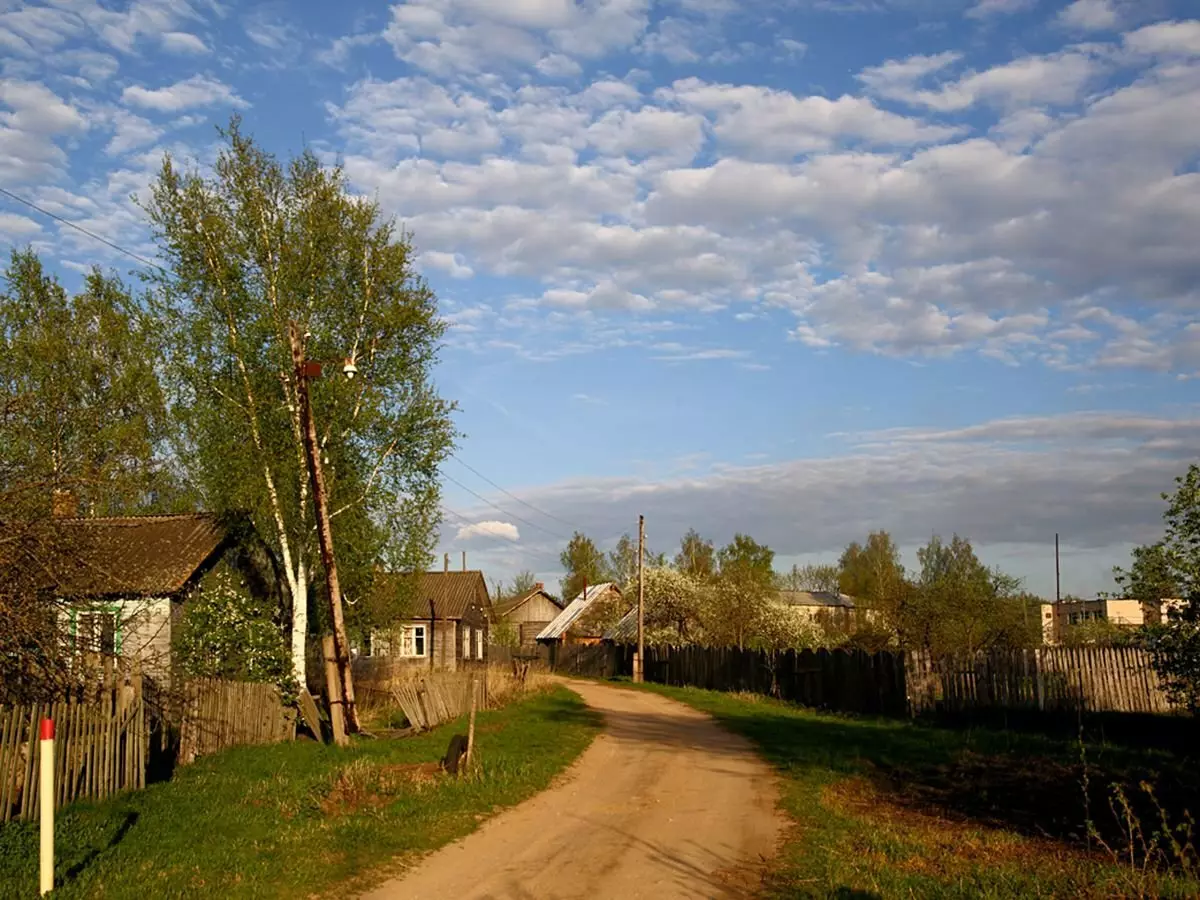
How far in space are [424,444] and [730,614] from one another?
1191 inches

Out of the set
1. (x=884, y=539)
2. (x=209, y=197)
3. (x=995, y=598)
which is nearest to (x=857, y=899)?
(x=209, y=197)

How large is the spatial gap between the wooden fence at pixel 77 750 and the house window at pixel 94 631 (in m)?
0.73

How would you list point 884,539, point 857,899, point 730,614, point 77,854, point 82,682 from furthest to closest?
point 884,539 < point 730,614 < point 82,682 < point 77,854 < point 857,899

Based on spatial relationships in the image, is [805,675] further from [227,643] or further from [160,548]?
[160,548]

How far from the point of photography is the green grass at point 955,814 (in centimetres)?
935

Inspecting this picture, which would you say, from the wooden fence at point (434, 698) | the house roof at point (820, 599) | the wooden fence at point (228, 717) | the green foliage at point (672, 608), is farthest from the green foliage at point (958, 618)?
the house roof at point (820, 599)

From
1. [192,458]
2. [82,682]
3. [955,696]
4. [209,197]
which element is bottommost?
[955,696]

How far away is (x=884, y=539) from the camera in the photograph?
13300 cm

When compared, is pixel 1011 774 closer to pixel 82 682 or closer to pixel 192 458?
pixel 82 682

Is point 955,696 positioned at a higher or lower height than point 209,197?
lower

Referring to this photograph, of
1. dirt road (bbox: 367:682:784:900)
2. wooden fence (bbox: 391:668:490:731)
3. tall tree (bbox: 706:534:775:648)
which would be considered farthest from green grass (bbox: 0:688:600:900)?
tall tree (bbox: 706:534:775:648)

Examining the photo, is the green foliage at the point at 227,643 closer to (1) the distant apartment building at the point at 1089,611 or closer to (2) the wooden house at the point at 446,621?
(2) the wooden house at the point at 446,621

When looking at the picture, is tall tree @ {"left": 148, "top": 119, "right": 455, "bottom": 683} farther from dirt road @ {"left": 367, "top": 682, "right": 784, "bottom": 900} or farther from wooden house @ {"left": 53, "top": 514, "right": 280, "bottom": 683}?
dirt road @ {"left": 367, "top": 682, "right": 784, "bottom": 900}

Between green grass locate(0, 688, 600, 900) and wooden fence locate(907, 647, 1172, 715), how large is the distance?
42.1 ft
